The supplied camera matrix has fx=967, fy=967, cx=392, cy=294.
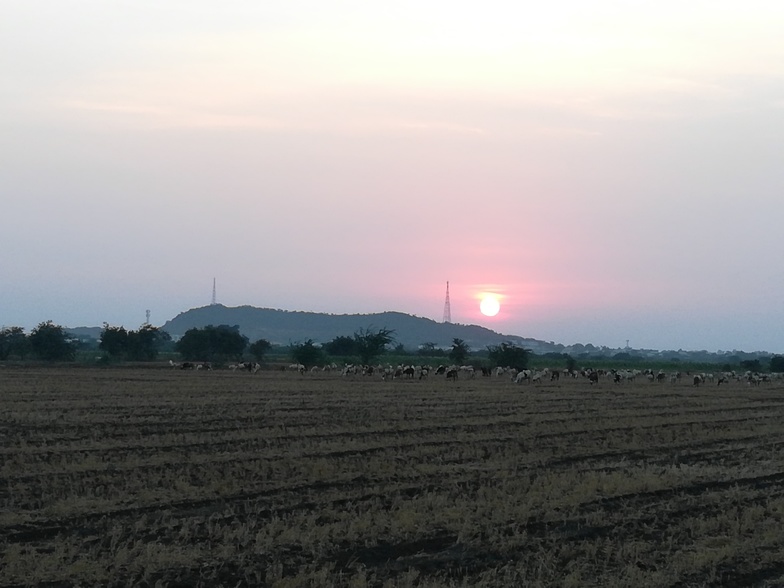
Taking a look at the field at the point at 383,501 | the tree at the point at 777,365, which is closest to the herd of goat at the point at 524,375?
the tree at the point at 777,365

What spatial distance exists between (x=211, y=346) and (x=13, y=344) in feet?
63.9

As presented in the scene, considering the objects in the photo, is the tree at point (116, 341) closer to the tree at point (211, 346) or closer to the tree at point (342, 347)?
the tree at point (211, 346)

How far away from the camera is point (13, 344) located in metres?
95.5

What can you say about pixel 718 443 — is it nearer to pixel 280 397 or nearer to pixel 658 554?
pixel 658 554

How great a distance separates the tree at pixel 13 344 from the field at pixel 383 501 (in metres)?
71.5

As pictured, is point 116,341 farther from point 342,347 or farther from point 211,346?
point 342,347

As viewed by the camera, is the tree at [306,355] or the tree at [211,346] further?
the tree at [211,346]

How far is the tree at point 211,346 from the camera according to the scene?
102 metres

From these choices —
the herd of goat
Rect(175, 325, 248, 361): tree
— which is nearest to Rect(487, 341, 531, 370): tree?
the herd of goat

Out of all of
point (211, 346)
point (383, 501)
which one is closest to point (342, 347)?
point (211, 346)

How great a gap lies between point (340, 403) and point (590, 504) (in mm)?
19757

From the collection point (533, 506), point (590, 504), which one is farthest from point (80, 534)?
point (590, 504)

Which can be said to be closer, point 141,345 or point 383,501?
point 383,501

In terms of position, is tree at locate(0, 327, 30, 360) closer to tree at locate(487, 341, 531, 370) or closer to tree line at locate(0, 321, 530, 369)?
tree line at locate(0, 321, 530, 369)
